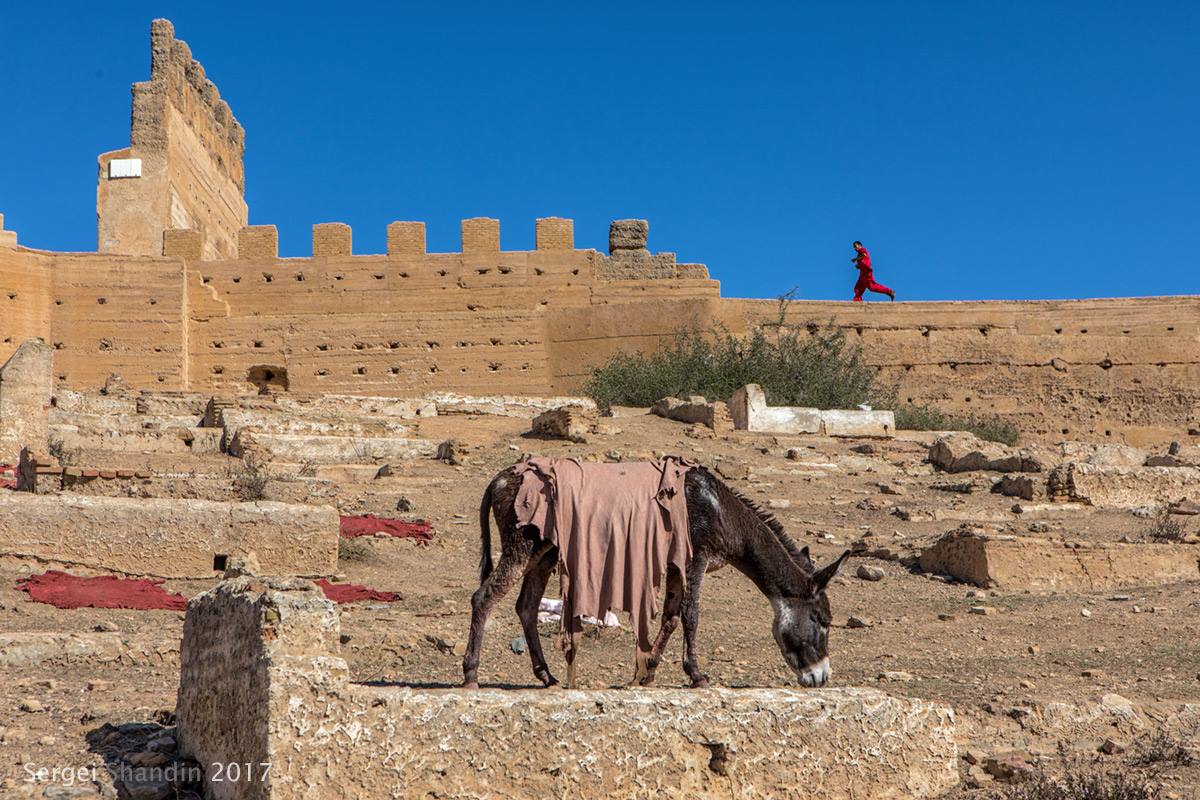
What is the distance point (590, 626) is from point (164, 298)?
21.8 meters

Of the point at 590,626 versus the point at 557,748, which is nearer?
the point at 557,748

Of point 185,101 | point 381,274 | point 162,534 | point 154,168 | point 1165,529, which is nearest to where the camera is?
point 162,534

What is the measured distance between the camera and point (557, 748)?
16.2 ft

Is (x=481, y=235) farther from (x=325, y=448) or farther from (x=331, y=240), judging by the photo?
Result: (x=325, y=448)

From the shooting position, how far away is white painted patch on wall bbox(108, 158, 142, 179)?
32.0 metres

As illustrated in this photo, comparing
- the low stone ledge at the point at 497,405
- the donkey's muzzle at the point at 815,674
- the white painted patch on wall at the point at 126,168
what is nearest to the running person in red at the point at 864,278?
the low stone ledge at the point at 497,405

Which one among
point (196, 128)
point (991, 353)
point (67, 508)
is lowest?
point (67, 508)

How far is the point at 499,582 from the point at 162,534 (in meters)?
4.59

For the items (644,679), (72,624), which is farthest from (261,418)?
(644,679)

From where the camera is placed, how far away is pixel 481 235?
29.3m

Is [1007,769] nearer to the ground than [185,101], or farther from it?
nearer to the ground

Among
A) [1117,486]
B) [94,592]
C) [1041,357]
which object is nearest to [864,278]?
[1041,357]

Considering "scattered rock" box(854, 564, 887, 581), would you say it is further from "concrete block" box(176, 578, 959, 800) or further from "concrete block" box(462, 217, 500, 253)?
"concrete block" box(462, 217, 500, 253)

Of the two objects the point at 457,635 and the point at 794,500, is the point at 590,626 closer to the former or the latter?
the point at 457,635
